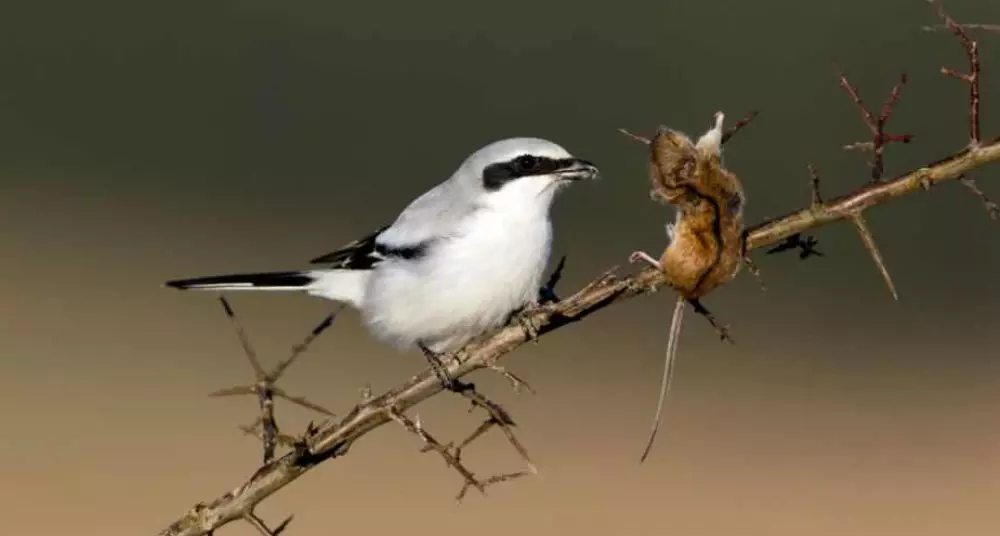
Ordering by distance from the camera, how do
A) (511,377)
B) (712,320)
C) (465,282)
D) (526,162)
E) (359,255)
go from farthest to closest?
(359,255) → (526,162) → (465,282) → (511,377) → (712,320)

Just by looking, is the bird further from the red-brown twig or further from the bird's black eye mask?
the red-brown twig

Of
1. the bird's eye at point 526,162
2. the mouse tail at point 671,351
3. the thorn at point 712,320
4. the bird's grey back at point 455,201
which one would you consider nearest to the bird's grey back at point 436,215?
the bird's grey back at point 455,201

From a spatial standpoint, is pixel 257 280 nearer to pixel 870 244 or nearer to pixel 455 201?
pixel 455 201

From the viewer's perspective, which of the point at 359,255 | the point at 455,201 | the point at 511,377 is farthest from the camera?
the point at 359,255

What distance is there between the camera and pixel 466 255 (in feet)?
8.57

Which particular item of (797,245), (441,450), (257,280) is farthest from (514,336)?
(257,280)

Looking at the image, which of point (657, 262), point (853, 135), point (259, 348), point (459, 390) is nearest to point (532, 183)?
point (459, 390)

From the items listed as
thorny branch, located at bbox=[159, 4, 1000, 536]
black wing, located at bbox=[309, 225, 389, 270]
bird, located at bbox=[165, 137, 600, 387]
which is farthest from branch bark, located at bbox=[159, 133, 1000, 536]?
black wing, located at bbox=[309, 225, 389, 270]

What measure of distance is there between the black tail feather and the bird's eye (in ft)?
1.75

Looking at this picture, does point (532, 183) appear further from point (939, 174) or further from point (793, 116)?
point (793, 116)

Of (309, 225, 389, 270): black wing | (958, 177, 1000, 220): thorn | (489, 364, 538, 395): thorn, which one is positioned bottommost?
(958, 177, 1000, 220): thorn

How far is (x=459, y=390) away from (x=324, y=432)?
0.14 meters

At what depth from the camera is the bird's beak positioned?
2.53 meters

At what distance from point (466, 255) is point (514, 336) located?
1.21m
